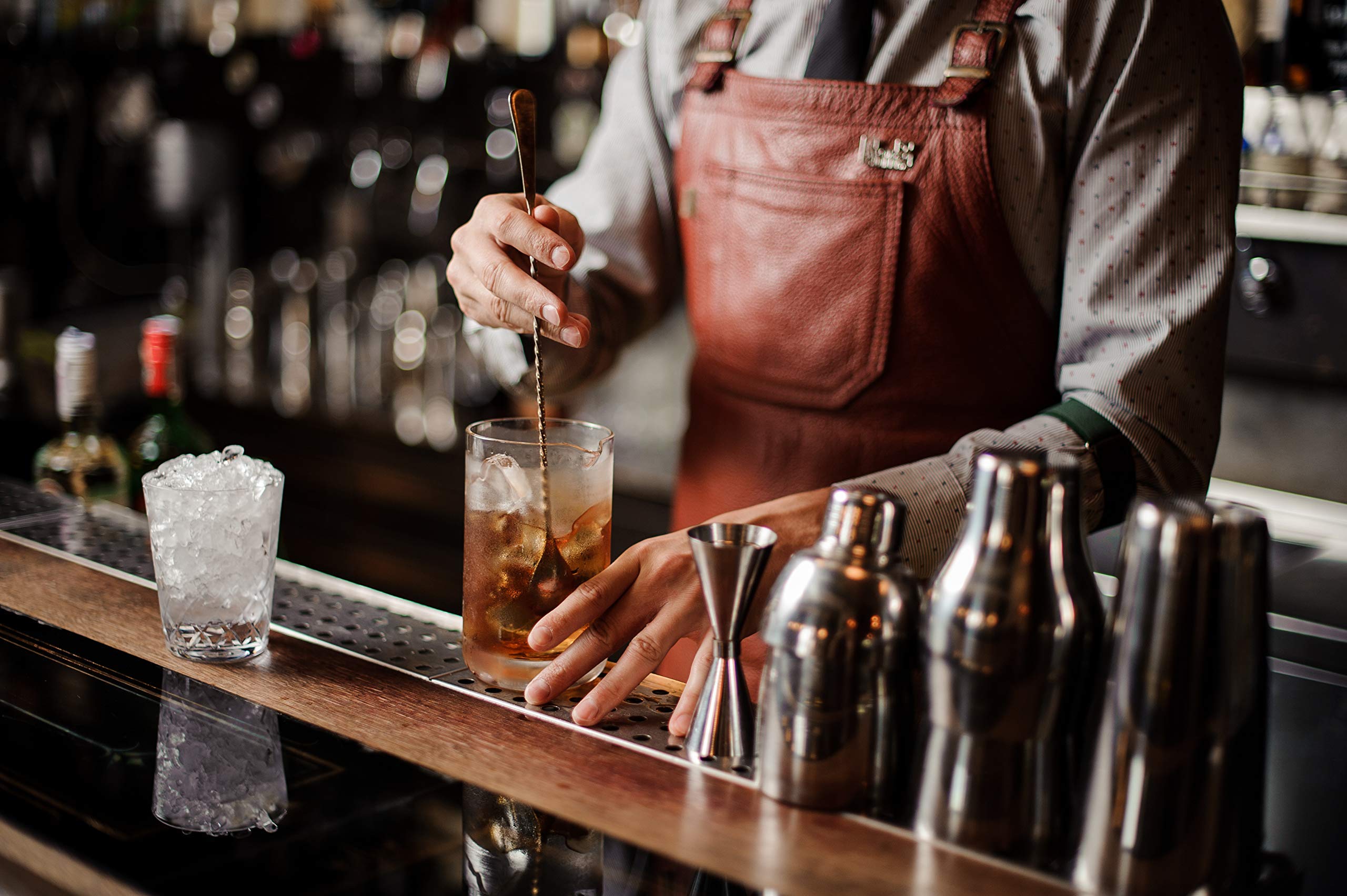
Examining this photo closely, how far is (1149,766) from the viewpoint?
668 millimetres

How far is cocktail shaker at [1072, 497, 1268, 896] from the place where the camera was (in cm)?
66

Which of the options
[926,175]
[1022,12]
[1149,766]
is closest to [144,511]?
[926,175]

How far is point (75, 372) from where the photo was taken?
1413 millimetres

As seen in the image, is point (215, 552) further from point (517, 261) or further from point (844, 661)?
point (844, 661)

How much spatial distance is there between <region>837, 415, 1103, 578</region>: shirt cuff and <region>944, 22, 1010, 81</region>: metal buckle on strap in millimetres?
374

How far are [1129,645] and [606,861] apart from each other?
1.06 ft

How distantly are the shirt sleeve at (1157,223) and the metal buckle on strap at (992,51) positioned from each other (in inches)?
2.5

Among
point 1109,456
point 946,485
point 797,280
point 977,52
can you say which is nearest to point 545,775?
point 946,485

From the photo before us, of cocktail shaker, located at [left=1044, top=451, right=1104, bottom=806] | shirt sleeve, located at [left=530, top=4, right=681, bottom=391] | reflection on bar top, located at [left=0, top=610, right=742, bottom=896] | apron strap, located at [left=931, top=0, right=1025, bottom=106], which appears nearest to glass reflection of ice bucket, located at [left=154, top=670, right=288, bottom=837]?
reflection on bar top, located at [left=0, top=610, right=742, bottom=896]

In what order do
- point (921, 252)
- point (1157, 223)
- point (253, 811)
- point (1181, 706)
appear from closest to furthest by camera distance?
1. point (1181, 706)
2. point (253, 811)
3. point (1157, 223)
4. point (921, 252)

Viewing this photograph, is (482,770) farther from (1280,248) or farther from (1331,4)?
(1331,4)

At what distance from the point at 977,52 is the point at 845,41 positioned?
0.16 meters

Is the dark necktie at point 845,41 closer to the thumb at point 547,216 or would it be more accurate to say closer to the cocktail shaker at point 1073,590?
the thumb at point 547,216

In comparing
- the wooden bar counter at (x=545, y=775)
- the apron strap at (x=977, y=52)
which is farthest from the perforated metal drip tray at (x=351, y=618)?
the apron strap at (x=977, y=52)
